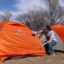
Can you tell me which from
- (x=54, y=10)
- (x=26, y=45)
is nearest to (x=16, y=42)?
(x=26, y=45)

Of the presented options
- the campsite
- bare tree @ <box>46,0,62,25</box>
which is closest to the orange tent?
the campsite

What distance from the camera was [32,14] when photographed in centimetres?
5141

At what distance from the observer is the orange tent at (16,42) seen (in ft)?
29.3

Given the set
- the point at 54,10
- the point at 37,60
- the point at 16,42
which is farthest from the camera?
the point at 54,10

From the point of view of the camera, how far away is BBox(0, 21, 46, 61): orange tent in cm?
892

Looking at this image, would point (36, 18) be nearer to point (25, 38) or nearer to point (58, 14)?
point (58, 14)

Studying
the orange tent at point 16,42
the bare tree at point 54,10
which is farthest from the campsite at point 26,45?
the bare tree at point 54,10

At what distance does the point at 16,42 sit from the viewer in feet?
30.6

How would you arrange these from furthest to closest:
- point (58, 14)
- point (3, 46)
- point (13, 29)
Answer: point (58, 14) → point (13, 29) → point (3, 46)

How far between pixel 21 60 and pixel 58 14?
40080 millimetres

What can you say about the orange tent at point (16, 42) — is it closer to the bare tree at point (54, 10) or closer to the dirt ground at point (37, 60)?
the dirt ground at point (37, 60)


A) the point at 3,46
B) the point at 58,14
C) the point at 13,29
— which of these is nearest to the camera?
the point at 3,46

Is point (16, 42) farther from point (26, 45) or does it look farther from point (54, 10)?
point (54, 10)

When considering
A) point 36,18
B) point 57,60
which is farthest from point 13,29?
point 36,18
